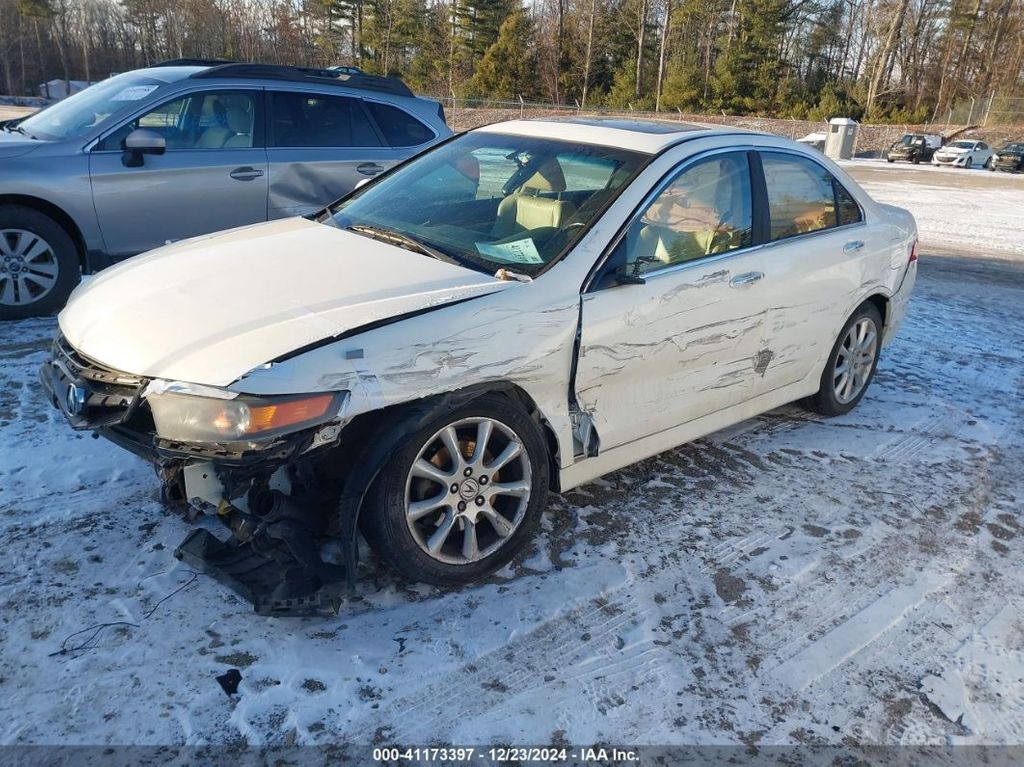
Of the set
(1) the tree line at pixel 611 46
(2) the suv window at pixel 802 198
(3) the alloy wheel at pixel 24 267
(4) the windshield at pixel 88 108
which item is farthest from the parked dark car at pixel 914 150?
(3) the alloy wheel at pixel 24 267

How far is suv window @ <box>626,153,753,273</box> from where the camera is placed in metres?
3.50

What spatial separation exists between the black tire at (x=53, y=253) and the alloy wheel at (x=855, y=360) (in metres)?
5.24

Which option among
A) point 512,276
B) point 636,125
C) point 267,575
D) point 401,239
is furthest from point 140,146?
point 267,575

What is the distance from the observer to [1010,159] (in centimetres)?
3400

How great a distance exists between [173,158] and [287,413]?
4333 millimetres

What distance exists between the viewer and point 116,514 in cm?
337

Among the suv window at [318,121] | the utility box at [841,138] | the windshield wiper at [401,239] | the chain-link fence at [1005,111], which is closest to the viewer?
the windshield wiper at [401,239]


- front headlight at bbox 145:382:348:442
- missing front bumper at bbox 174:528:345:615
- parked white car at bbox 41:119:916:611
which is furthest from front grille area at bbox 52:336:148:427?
missing front bumper at bbox 174:528:345:615

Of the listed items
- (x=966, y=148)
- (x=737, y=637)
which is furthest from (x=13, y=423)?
(x=966, y=148)

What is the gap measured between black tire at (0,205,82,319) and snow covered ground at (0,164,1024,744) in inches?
63.5

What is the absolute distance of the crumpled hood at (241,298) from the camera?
2.66 metres

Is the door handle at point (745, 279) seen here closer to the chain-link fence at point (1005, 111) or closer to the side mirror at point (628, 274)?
the side mirror at point (628, 274)

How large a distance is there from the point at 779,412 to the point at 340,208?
300 cm

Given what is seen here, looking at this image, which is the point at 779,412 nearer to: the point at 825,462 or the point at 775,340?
the point at 825,462
